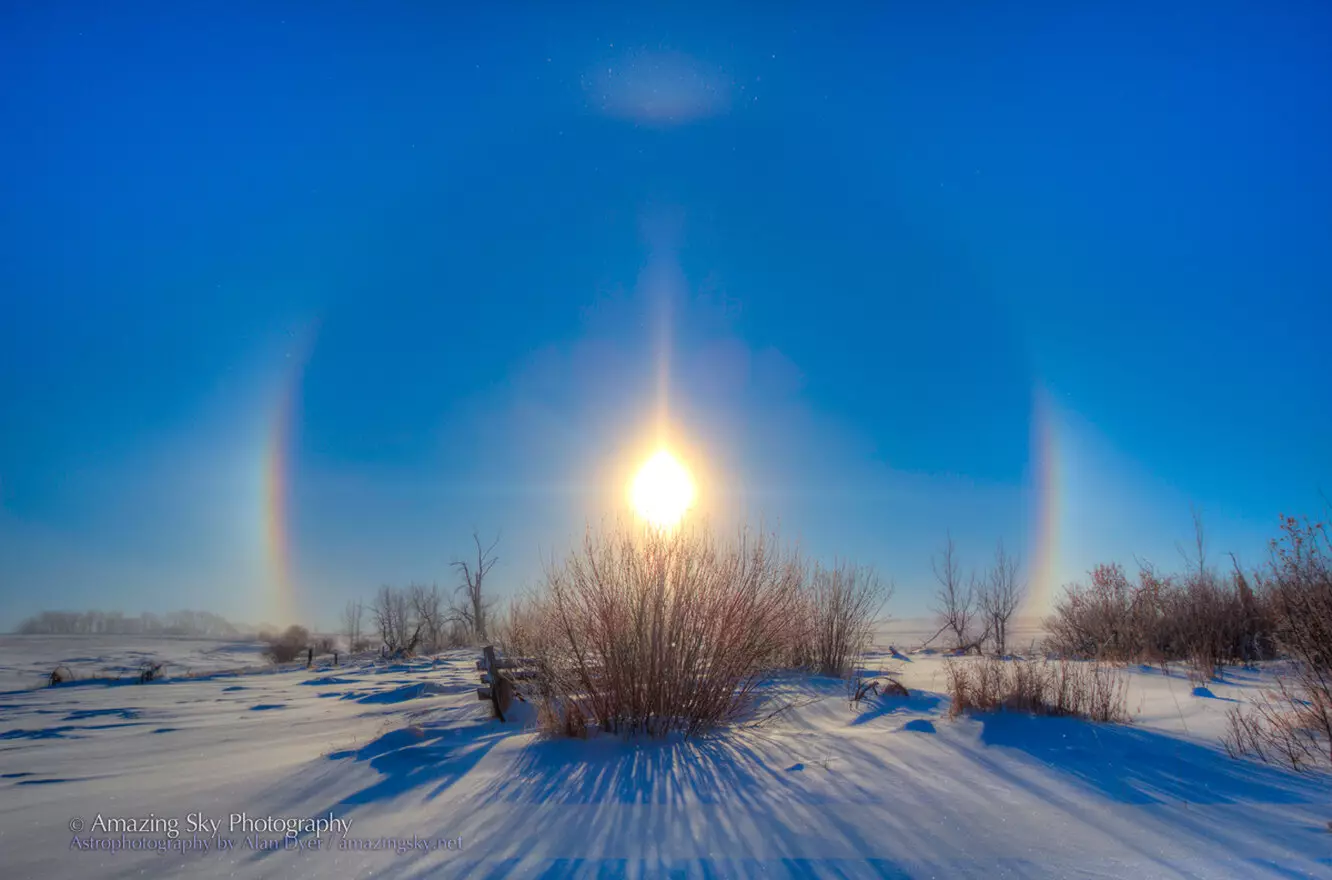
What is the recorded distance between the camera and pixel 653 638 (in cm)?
561

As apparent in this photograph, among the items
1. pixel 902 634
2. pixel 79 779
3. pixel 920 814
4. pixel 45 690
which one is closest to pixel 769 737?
pixel 920 814

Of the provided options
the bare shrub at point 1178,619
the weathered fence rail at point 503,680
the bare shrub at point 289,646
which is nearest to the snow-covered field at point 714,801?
the weathered fence rail at point 503,680

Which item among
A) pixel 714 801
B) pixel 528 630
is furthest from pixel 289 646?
pixel 714 801

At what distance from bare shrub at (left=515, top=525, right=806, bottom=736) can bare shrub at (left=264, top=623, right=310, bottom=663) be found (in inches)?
1007

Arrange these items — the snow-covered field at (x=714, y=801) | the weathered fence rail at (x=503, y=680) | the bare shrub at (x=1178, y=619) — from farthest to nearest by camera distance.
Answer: the bare shrub at (x=1178, y=619), the weathered fence rail at (x=503, y=680), the snow-covered field at (x=714, y=801)

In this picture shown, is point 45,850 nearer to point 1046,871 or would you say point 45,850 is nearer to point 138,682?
point 1046,871

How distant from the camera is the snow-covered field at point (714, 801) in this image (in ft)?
10.3

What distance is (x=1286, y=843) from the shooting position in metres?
3.21

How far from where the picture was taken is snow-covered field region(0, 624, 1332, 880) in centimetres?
314

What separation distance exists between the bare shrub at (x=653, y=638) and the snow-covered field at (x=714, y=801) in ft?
1.26

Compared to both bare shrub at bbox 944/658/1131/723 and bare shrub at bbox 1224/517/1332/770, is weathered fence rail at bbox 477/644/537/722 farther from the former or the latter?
bare shrub at bbox 1224/517/1332/770

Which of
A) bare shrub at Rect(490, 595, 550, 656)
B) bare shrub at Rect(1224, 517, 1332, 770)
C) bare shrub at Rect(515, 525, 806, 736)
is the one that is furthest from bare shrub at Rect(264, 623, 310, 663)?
bare shrub at Rect(1224, 517, 1332, 770)

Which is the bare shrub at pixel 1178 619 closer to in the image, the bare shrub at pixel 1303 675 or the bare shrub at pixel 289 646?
the bare shrub at pixel 1303 675

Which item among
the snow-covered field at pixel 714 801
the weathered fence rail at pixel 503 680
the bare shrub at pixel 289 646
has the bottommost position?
the bare shrub at pixel 289 646
